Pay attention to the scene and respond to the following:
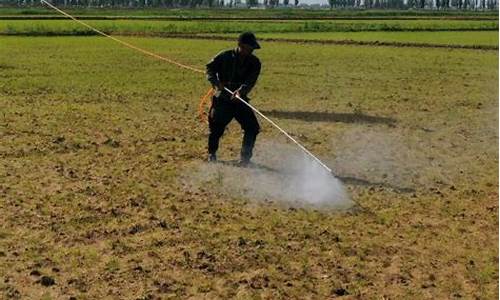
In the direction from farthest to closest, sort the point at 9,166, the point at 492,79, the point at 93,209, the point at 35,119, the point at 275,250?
the point at 492,79 < the point at 35,119 < the point at 9,166 < the point at 93,209 < the point at 275,250

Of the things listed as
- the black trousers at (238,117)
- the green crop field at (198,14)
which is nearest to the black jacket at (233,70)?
the black trousers at (238,117)

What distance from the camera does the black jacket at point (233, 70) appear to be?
9.98 meters

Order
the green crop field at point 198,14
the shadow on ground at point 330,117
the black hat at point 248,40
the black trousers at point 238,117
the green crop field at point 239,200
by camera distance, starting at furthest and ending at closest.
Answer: the green crop field at point 198,14 → the shadow on ground at point 330,117 → the black trousers at point 238,117 → the black hat at point 248,40 → the green crop field at point 239,200

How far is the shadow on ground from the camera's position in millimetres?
14055

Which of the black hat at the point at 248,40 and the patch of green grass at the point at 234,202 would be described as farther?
the black hat at the point at 248,40

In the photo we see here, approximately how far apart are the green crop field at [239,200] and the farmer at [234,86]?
20.6 inches

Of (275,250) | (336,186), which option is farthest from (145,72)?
(275,250)

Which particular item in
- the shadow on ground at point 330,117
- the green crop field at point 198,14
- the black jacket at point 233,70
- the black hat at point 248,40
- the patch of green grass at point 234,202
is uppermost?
the green crop field at point 198,14

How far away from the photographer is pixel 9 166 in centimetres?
970

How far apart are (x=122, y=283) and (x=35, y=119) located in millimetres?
8349

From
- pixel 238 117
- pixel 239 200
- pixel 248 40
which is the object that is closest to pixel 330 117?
pixel 238 117

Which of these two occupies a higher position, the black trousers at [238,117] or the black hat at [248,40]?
the black hat at [248,40]

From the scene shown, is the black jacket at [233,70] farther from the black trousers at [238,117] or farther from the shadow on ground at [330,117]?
the shadow on ground at [330,117]

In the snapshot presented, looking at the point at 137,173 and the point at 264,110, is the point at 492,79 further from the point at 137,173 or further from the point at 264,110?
the point at 137,173
